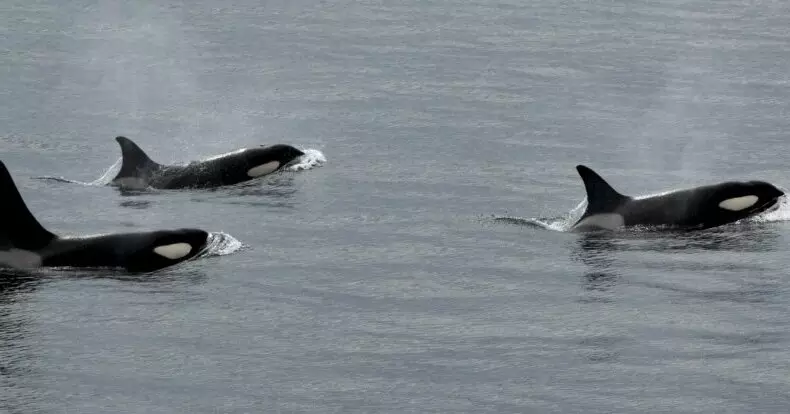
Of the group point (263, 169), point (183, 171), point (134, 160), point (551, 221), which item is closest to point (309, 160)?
point (263, 169)

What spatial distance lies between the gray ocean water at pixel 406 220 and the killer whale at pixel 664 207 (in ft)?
1.14

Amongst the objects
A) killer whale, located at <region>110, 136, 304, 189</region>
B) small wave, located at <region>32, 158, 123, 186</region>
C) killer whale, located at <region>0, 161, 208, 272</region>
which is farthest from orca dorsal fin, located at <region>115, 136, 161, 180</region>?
killer whale, located at <region>0, 161, 208, 272</region>

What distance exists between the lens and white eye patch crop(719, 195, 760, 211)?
77.4 ft

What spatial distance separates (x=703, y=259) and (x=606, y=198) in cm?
210

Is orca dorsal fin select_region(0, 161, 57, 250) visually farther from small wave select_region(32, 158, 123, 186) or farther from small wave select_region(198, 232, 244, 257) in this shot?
small wave select_region(32, 158, 123, 186)

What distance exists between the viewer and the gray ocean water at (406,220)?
56.2ft

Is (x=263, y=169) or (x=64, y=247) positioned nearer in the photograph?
(x=64, y=247)

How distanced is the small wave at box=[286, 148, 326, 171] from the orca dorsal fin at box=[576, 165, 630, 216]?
22.2ft

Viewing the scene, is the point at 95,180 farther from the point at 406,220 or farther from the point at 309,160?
the point at 406,220

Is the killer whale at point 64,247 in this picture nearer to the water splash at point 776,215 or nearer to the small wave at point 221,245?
the small wave at point 221,245

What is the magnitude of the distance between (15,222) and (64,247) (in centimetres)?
66

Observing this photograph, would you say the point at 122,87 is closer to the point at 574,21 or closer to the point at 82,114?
the point at 82,114

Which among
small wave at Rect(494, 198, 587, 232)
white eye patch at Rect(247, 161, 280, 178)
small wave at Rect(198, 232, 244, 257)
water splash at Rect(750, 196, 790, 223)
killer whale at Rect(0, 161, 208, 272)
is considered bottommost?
water splash at Rect(750, 196, 790, 223)

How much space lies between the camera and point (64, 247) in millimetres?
21078
